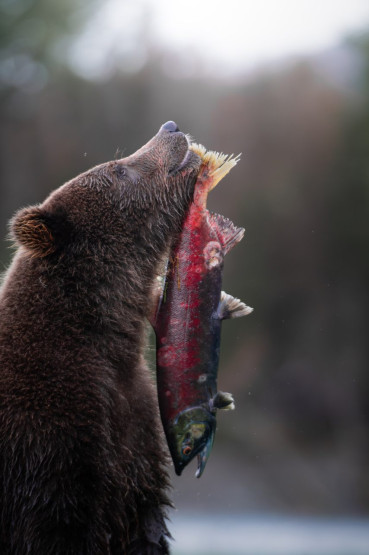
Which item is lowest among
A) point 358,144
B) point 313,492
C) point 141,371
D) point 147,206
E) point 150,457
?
point 313,492

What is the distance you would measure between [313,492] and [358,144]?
5.78 metres

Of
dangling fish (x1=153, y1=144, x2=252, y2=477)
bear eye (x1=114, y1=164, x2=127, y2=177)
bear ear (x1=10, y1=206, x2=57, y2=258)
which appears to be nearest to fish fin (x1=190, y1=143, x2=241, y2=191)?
dangling fish (x1=153, y1=144, x2=252, y2=477)

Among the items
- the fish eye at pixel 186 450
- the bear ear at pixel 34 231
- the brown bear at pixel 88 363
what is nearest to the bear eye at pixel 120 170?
the brown bear at pixel 88 363

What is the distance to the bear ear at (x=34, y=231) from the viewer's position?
3047 mm

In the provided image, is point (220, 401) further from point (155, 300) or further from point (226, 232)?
point (226, 232)

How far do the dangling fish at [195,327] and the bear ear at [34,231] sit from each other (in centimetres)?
54

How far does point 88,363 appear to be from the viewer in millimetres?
2992

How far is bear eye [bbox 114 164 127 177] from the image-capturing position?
3418 millimetres

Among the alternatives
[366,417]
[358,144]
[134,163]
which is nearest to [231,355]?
[366,417]

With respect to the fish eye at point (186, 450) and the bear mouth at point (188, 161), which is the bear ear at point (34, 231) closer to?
the bear mouth at point (188, 161)

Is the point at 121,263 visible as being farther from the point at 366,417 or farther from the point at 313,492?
the point at 366,417

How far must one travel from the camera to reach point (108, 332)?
3.14m

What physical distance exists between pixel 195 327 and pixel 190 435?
442mm

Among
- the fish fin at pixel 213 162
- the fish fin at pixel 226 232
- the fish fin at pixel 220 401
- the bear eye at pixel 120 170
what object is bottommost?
the fish fin at pixel 220 401
